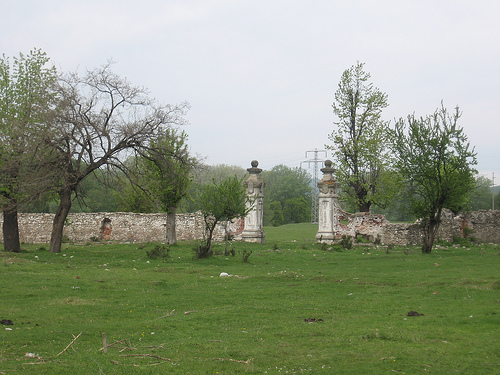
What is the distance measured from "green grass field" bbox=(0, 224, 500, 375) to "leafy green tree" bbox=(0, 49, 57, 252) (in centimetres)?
364

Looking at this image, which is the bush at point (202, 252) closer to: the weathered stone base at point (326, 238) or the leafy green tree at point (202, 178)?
the leafy green tree at point (202, 178)

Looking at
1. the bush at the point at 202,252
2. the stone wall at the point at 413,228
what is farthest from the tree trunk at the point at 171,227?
the stone wall at the point at 413,228

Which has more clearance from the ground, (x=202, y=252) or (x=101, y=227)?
(x=101, y=227)

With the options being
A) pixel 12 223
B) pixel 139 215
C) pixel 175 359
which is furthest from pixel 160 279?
pixel 139 215

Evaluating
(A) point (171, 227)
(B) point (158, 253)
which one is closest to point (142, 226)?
(A) point (171, 227)

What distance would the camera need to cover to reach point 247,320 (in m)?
9.35

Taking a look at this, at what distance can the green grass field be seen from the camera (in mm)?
6570

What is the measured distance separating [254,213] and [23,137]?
1347cm

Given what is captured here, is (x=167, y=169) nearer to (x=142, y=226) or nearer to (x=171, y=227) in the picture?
(x=171, y=227)

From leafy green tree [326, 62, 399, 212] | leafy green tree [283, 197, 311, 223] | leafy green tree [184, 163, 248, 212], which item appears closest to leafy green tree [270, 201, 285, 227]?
leafy green tree [283, 197, 311, 223]

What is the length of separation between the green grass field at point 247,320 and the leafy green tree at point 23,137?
3.64m

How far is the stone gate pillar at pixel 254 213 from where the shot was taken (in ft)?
98.1

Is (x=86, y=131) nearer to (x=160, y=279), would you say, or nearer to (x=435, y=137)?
(x=160, y=279)

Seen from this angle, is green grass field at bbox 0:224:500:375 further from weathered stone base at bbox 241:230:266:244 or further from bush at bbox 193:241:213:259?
weathered stone base at bbox 241:230:266:244
